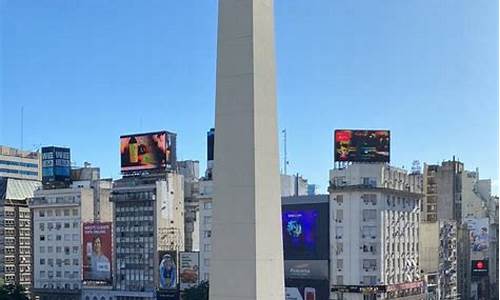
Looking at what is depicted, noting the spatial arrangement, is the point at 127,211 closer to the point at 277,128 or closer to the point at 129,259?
the point at 129,259

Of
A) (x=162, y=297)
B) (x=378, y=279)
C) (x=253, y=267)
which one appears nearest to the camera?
(x=253, y=267)

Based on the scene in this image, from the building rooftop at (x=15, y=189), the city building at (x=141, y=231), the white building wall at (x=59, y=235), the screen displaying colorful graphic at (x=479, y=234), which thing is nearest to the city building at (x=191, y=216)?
the city building at (x=141, y=231)

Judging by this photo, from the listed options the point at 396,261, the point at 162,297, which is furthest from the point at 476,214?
the point at 162,297

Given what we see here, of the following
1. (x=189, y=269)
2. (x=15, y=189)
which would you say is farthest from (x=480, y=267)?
(x=15, y=189)

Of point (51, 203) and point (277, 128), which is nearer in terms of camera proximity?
point (277, 128)

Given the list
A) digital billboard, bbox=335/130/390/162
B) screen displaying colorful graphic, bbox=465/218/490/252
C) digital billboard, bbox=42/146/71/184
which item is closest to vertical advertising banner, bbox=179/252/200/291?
digital billboard, bbox=335/130/390/162

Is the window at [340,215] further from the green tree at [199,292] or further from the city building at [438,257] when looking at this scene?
the green tree at [199,292]

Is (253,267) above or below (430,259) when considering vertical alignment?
above
